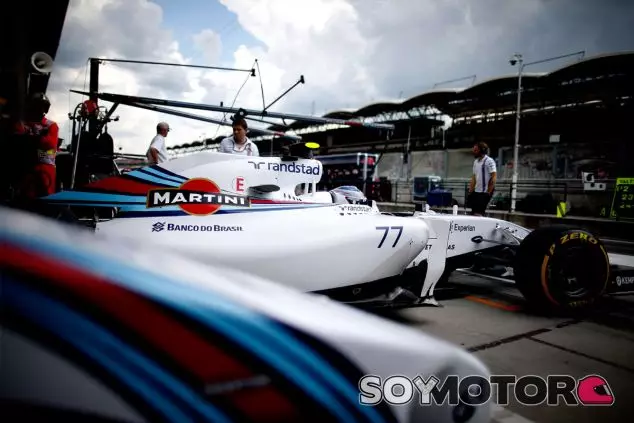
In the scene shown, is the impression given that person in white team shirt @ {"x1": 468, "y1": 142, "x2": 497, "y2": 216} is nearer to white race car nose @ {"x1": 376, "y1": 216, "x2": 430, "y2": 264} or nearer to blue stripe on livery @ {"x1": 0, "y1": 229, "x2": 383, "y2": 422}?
white race car nose @ {"x1": 376, "y1": 216, "x2": 430, "y2": 264}

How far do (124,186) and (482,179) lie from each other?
17.6 feet

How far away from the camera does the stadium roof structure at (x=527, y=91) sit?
2523 centimetres

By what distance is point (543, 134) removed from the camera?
1133 inches

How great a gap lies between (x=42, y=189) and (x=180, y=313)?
407 cm

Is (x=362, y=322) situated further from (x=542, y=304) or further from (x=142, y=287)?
(x=542, y=304)

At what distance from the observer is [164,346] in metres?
0.82

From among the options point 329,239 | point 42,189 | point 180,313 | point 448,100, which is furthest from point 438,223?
point 448,100

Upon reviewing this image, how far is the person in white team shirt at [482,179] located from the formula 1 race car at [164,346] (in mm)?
6001

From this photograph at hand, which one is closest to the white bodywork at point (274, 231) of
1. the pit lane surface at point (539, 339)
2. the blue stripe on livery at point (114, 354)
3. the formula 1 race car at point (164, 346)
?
the pit lane surface at point (539, 339)

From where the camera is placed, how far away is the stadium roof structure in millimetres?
25234

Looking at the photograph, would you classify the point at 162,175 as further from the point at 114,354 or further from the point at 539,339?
the point at 539,339

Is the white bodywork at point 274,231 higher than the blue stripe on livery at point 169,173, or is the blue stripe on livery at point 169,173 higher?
the blue stripe on livery at point 169,173

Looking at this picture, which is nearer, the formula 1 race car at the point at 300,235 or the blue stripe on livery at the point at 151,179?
the formula 1 race car at the point at 300,235

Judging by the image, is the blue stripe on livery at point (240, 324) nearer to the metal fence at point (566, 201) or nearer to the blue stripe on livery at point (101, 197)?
the blue stripe on livery at point (101, 197)
